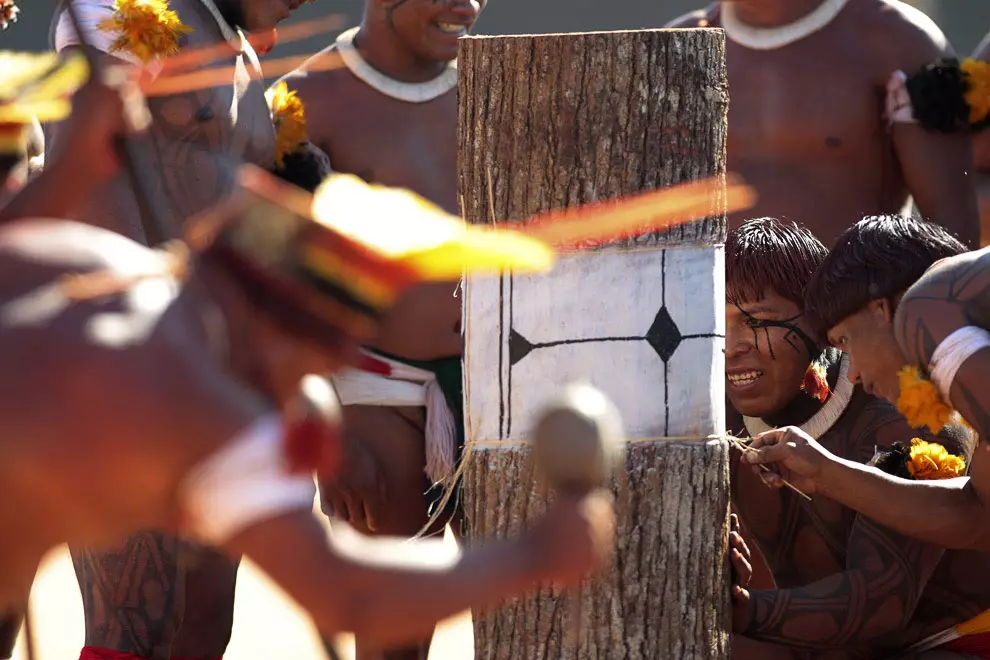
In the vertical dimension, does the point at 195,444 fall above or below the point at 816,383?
below

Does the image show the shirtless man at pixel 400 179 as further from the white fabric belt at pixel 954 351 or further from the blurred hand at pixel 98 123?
the white fabric belt at pixel 954 351

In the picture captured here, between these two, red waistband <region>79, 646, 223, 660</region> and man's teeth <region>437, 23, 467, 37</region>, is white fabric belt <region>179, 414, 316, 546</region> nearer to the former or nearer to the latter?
red waistband <region>79, 646, 223, 660</region>

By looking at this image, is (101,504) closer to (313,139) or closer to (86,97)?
(86,97)

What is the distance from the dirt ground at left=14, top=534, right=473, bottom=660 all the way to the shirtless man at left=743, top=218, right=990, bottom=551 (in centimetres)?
247

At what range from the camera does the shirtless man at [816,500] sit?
3246mm

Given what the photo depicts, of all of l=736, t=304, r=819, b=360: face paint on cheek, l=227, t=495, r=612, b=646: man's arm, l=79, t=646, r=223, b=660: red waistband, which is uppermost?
l=736, t=304, r=819, b=360: face paint on cheek

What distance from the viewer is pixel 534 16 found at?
1209cm

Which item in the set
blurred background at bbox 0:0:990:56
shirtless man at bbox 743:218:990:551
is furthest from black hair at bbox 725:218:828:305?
blurred background at bbox 0:0:990:56

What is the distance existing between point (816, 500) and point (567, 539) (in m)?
1.77

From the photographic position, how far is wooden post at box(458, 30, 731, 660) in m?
Answer: 2.94

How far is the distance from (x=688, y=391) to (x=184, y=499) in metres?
1.39

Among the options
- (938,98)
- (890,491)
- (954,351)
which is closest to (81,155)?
(954,351)

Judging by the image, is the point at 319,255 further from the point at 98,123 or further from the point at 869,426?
the point at 869,426

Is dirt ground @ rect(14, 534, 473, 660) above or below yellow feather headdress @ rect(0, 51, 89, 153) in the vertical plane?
below
